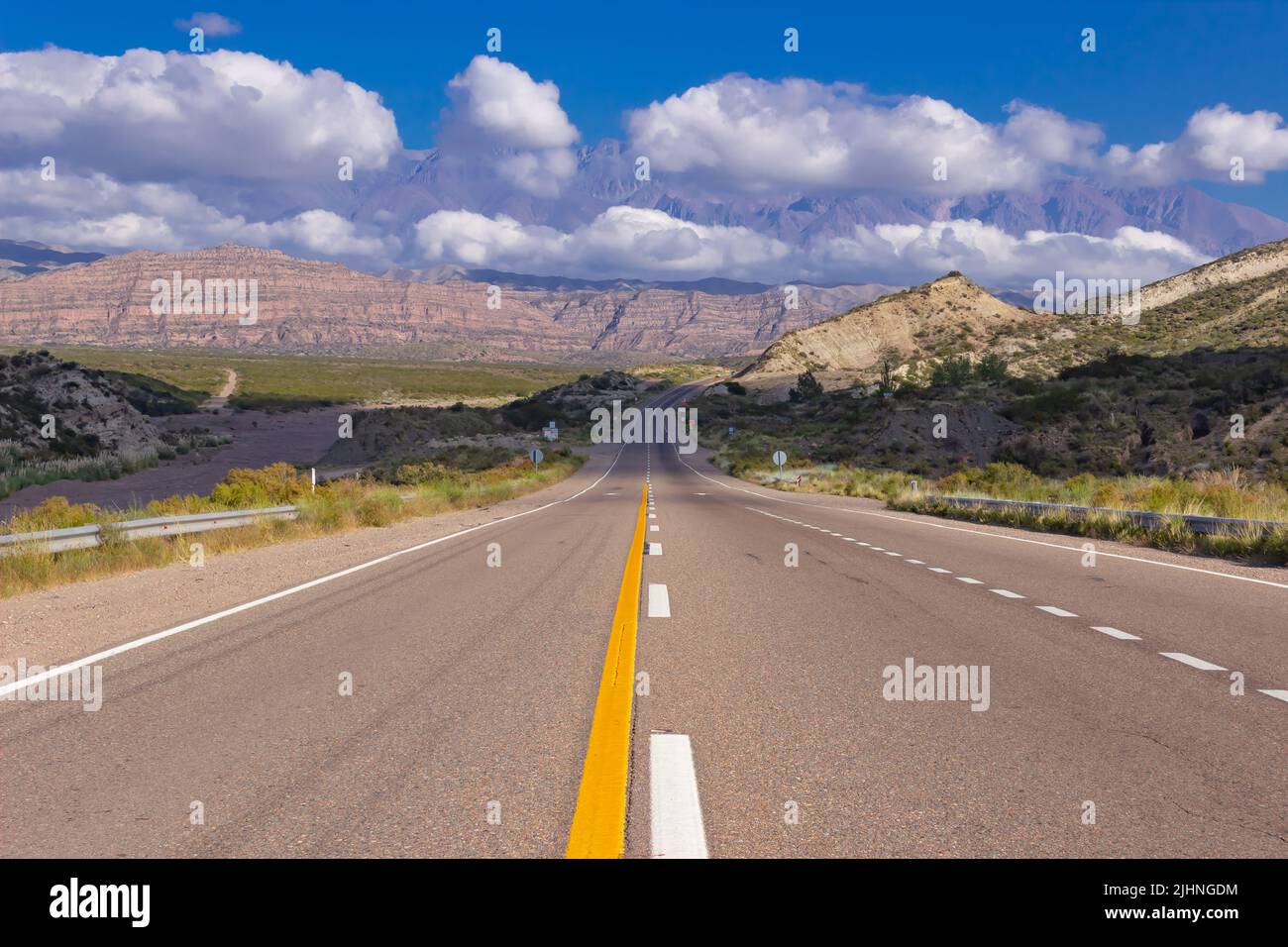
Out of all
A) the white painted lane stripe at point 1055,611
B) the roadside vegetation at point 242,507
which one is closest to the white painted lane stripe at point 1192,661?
the white painted lane stripe at point 1055,611

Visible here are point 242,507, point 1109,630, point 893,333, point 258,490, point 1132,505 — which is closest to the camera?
point 1109,630

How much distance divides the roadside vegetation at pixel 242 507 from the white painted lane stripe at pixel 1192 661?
1207 centimetres

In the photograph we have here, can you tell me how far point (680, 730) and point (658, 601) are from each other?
17.5ft

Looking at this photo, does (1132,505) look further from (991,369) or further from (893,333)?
(893,333)

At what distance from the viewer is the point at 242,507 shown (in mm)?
22797

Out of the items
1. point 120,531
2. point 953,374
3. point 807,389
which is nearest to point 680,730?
point 120,531

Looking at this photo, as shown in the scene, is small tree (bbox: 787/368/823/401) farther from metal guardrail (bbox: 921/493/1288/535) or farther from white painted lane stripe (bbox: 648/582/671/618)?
white painted lane stripe (bbox: 648/582/671/618)

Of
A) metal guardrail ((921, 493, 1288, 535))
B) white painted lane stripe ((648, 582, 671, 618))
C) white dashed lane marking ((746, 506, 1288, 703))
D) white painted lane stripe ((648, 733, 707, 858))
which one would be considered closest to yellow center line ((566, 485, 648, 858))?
white painted lane stripe ((648, 733, 707, 858))

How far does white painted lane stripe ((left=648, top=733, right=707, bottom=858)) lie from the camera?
390 cm

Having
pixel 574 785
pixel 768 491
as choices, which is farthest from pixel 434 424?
pixel 574 785

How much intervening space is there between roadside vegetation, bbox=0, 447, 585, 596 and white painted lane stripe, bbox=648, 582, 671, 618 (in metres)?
7.38

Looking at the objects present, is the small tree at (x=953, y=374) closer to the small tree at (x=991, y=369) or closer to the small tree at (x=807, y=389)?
the small tree at (x=991, y=369)
